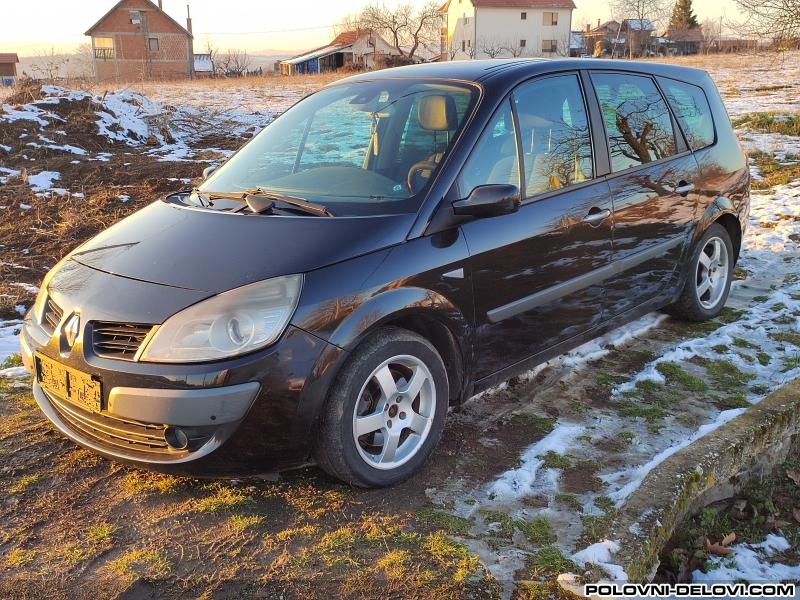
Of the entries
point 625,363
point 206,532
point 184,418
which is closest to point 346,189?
point 184,418

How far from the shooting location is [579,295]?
13.1 feet

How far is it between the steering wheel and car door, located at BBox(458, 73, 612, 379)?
149 mm

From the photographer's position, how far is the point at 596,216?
13.1 ft

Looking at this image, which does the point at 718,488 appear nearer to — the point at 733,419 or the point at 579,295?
the point at 733,419

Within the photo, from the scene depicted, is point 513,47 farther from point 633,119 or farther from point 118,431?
point 118,431

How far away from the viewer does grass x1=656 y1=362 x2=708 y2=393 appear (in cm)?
425

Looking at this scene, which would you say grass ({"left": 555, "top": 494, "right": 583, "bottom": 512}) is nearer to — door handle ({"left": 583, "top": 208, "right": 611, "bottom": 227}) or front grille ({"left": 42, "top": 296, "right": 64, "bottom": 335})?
door handle ({"left": 583, "top": 208, "right": 611, "bottom": 227})

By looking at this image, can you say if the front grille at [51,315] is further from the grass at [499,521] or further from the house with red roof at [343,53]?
the house with red roof at [343,53]

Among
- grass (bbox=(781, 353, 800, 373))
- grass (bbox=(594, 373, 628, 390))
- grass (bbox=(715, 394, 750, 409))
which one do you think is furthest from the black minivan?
grass (bbox=(781, 353, 800, 373))

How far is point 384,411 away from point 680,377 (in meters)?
2.20

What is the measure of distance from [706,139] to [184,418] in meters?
4.10

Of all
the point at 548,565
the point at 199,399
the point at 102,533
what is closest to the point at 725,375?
the point at 548,565

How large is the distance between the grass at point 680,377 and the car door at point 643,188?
437 mm

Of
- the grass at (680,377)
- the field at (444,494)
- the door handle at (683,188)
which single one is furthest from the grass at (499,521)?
the door handle at (683,188)
